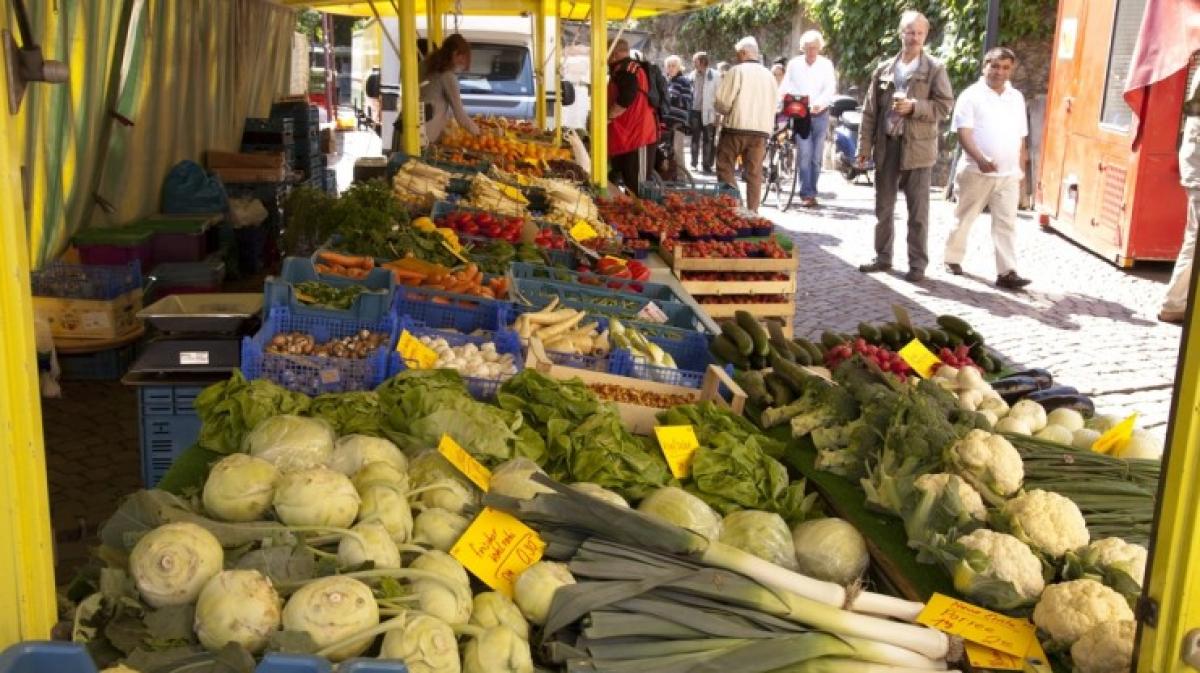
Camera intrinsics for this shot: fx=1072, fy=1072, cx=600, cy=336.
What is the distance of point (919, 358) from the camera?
14.8ft

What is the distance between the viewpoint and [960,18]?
643 inches

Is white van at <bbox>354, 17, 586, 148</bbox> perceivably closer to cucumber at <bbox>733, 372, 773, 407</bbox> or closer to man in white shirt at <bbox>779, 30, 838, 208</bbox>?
man in white shirt at <bbox>779, 30, 838, 208</bbox>

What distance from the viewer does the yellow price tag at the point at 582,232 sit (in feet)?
22.8

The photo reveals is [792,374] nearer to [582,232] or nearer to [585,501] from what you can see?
[585,501]

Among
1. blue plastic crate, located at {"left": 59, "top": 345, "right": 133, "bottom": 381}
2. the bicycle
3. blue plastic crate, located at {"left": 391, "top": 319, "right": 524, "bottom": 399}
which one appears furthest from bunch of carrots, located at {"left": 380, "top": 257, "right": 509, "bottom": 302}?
the bicycle

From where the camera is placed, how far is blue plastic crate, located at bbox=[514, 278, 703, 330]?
5191mm

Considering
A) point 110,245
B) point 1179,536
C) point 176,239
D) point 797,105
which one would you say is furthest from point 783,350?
point 797,105

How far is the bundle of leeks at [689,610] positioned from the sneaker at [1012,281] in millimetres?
8432

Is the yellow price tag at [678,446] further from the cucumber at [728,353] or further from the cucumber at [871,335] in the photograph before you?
the cucumber at [871,335]

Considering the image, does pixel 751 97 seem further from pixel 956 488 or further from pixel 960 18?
pixel 956 488

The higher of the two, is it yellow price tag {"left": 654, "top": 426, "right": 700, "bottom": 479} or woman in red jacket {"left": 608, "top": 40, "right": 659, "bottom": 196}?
woman in red jacket {"left": 608, "top": 40, "right": 659, "bottom": 196}

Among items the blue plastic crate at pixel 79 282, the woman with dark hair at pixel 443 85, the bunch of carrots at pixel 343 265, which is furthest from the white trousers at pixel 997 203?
the blue plastic crate at pixel 79 282

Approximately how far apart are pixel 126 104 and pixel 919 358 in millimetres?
7157

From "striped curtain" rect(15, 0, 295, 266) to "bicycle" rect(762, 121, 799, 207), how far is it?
25.0 feet
